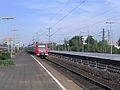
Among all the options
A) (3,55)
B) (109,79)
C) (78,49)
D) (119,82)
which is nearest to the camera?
(119,82)

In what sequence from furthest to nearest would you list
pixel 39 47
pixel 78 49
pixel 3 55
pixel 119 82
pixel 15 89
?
1. pixel 78 49
2. pixel 39 47
3. pixel 3 55
4. pixel 119 82
5. pixel 15 89

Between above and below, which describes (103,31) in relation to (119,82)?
above

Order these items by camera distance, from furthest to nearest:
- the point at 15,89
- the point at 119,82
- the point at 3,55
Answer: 1. the point at 3,55
2. the point at 119,82
3. the point at 15,89

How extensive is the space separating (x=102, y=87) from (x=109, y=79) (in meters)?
3.12

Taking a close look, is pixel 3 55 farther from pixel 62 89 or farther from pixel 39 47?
pixel 62 89

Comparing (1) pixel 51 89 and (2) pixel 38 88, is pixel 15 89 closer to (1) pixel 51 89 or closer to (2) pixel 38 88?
(2) pixel 38 88

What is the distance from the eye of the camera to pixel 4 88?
32.4ft

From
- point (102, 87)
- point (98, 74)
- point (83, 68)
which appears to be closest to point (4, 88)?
point (102, 87)

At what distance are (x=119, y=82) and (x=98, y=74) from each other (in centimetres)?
368

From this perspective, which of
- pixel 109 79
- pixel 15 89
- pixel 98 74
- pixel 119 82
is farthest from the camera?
pixel 98 74

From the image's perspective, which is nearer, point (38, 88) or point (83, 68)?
point (38, 88)

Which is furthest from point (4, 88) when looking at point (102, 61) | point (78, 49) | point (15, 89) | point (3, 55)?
point (78, 49)

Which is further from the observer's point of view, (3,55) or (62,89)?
(3,55)

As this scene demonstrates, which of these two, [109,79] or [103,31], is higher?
[103,31]
